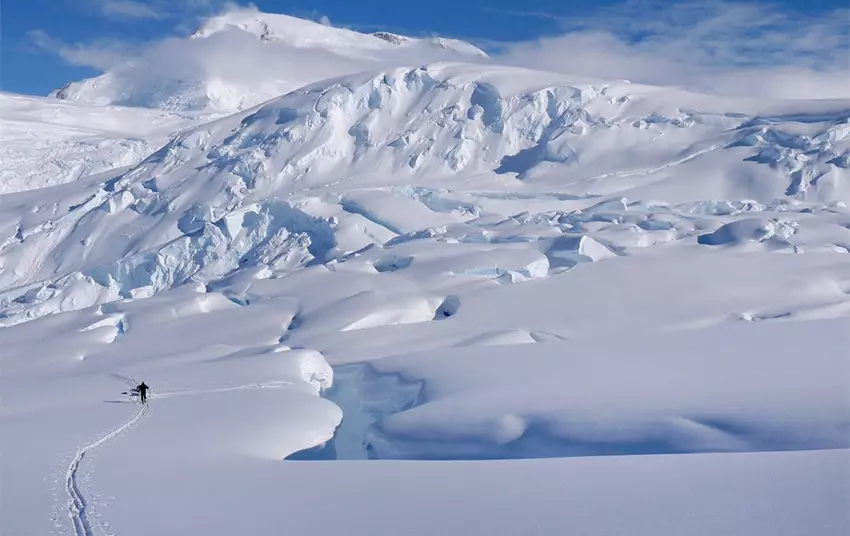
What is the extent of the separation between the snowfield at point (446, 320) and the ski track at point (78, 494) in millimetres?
62

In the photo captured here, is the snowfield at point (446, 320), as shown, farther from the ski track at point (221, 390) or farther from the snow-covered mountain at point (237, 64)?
the snow-covered mountain at point (237, 64)

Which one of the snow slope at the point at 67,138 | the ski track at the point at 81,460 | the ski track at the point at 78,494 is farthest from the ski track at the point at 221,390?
the snow slope at the point at 67,138

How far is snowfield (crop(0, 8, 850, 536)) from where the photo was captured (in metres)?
8.80

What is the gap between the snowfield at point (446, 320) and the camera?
8805 millimetres

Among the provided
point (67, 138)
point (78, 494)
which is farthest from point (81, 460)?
point (67, 138)

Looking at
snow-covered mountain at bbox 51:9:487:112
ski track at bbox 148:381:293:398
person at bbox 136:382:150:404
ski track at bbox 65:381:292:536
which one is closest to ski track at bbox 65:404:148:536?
ski track at bbox 65:381:292:536

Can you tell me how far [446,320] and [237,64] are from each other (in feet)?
349

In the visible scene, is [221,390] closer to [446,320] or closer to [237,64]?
[446,320]

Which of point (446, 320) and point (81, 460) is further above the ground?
point (81, 460)

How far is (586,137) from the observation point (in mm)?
34781

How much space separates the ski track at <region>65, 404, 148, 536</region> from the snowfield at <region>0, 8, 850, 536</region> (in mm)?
62

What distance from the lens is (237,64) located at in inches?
4678

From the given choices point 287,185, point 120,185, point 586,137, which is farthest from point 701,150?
point 120,185

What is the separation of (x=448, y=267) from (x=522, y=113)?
14767 millimetres
